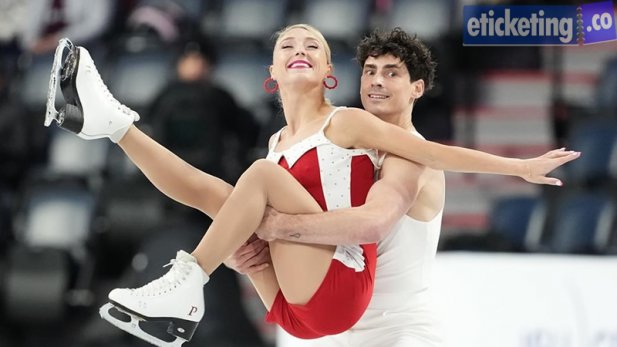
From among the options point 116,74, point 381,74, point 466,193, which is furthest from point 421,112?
point 381,74

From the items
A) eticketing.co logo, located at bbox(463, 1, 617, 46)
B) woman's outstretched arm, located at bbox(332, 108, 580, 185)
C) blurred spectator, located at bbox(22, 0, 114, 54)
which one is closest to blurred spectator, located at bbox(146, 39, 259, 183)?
blurred spectator, located at bbox(22, 0, 114, 54)

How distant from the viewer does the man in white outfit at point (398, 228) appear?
15.7 ft

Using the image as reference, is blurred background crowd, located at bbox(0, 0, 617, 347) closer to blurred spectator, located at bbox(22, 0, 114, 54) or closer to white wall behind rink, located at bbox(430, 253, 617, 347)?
blurred spectator, located at bbox(22, 0, 114, 54)

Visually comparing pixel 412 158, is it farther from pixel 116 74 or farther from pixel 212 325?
pixel 116 74

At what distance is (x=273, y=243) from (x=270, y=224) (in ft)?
0.52

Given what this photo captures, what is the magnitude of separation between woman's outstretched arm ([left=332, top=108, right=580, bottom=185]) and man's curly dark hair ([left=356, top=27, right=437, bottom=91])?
1.11ft

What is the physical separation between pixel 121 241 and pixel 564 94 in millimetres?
3397

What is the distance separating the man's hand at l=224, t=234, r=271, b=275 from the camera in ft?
16.0

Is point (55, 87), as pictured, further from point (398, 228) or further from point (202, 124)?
point (202, 124)

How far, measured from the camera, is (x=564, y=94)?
891cm

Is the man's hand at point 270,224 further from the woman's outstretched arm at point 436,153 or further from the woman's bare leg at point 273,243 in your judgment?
the woman's outstretched arm at point 436,153

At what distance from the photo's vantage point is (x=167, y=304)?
15.0 ft

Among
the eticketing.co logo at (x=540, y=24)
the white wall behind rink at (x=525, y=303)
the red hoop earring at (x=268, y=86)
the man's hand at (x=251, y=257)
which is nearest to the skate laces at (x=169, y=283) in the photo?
the man's hand at (x=251, y=257)

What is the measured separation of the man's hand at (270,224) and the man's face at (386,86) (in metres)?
0.68
